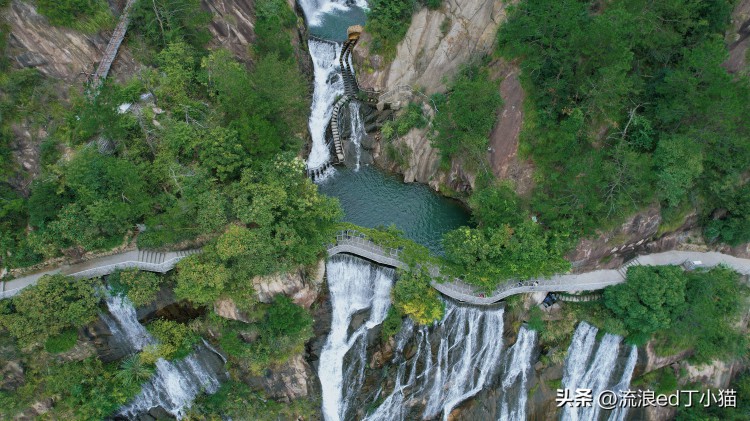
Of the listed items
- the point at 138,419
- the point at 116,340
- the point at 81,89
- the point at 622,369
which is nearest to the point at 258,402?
the point at 138,419

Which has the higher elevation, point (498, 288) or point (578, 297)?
point (498, 288)

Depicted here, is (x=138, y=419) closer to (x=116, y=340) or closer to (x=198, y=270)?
(x=116, y=340)

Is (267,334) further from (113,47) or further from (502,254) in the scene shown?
(113,47)

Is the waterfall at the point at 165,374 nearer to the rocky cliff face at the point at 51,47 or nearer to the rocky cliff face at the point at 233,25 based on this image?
the rocky cliff face at the point at 51,47

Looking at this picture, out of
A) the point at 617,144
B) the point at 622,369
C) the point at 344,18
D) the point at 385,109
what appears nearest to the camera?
the point at 617,144

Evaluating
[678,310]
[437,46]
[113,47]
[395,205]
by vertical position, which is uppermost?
[437,46]

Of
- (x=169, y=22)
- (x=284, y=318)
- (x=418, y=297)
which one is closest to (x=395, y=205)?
(x=418, y=297)

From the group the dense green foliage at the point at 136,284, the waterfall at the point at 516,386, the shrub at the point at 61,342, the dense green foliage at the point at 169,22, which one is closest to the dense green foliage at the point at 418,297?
the waterfall at the point at 516,386
